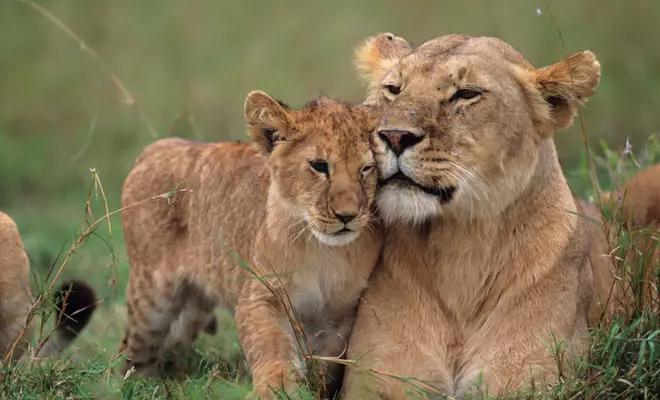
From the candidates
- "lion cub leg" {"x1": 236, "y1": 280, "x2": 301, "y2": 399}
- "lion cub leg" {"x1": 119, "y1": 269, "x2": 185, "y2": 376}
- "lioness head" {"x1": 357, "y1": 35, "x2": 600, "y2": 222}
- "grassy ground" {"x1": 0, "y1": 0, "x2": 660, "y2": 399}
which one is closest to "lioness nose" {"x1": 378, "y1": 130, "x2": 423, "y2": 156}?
"lioness head" {"x1": 357, "y1": 35, "x2": 600, "y2": 222}

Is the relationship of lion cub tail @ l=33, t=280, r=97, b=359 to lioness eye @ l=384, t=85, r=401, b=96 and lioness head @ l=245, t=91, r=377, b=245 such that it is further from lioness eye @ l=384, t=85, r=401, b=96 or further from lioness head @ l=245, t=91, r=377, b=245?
lioness eye @ l=384, t=85, r=401, b=96

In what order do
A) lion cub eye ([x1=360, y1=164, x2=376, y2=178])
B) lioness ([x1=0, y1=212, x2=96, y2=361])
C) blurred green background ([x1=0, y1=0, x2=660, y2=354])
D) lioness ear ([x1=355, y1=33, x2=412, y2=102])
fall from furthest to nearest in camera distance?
blurred green background ([x1=0, y1=0, x2=660, y2=354]), lioness ([x1=0, y1=212, x2=96, y2=361]), lioness ear ([x1=355, y1=33, x2=412, y2=102]), lion cub eye ([x1=360, y1=164, x2=376, y2=178])

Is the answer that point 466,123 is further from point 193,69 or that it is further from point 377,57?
point 193,69

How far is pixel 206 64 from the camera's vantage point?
9.79m

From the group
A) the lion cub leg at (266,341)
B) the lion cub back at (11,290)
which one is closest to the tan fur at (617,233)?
the lion cub leg at (266,341)

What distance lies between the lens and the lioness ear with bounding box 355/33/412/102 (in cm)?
374

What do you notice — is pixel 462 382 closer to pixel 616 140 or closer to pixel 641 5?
pixel 616 140

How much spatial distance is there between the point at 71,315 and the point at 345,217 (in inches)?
47.7

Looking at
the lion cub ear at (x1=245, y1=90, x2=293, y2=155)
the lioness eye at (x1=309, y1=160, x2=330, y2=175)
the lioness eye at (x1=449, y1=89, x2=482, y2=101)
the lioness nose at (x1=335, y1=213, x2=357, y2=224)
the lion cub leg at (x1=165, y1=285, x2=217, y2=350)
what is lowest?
the lion cub leg at (x1=165, y1=285, x2=217, y2=350)

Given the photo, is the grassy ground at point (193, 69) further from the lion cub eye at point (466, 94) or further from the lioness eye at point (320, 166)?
the lion cub eye at point (466, 94)

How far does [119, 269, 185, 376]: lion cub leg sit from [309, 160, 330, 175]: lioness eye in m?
1.06

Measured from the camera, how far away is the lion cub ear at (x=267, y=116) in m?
3.38

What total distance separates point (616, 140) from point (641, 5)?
5.77 ft

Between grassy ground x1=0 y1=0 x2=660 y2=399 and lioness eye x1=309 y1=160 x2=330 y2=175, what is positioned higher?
lioness eye x1=309 y1=160 x2=330 y2=175
